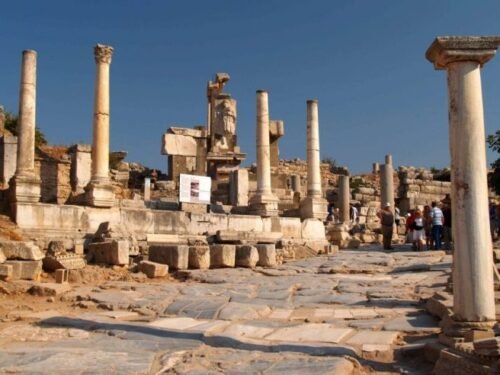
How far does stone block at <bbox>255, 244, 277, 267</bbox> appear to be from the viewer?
1334 centimetres

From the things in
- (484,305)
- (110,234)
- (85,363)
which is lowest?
(85,363)

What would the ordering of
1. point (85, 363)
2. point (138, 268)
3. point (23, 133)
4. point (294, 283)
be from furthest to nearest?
point (23, 133)
point (138, 268)
point (294, 283)
point (85, 363)

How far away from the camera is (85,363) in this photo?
4.95m

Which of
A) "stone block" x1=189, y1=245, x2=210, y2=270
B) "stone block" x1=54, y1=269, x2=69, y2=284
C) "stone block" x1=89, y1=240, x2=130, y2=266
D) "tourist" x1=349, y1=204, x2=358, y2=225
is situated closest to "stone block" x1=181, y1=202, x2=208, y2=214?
"stone block" x1=189, y1=245, x2=210, y2=270

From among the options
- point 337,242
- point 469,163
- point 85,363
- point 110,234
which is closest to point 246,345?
point 85,363

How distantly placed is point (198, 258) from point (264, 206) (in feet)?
17.1

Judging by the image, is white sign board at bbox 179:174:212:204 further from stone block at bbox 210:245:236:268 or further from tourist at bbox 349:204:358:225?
tourist at bbox 349:204:358:225

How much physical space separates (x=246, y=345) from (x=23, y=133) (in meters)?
10.2

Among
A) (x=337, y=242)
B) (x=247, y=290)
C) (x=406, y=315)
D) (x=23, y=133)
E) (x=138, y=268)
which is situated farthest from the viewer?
(x=337, y=242)

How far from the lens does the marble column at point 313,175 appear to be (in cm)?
1812

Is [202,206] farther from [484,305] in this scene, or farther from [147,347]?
[484,305]

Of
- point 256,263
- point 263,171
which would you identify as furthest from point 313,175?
point 256,263

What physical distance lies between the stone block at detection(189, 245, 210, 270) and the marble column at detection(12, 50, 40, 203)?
12.7 ft

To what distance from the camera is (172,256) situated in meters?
12.1
